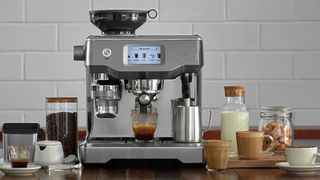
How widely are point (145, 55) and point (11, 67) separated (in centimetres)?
141

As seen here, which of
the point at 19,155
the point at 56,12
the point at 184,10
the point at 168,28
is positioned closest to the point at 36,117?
the point at 56,12

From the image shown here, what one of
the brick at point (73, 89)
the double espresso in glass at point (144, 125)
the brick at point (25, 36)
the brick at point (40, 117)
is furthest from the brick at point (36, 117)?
the double espresso in glass at point (144, 125)

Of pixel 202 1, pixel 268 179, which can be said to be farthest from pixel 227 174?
pixel 202 1

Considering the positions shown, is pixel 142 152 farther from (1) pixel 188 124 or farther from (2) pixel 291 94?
(2) pixel 291 94

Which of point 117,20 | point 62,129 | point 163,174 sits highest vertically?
point 117,20

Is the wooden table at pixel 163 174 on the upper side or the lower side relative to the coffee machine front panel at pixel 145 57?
lower

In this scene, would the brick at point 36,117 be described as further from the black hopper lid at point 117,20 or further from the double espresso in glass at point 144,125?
the double espresso in glass at point 144,125

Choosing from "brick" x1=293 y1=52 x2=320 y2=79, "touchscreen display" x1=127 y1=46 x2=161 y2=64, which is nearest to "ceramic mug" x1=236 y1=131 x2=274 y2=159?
"touchscreen display" x1=127 y1=46 x2=161 y2=64

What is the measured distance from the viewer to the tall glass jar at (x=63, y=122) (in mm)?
2451

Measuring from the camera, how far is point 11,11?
3730 millimetres

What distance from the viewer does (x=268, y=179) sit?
211 cm

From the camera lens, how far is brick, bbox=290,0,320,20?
375 cm

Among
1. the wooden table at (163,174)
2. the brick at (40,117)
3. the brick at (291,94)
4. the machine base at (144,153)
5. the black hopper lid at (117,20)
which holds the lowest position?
the wooden table at (163,174)

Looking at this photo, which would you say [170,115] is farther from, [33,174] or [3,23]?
[3,23]
